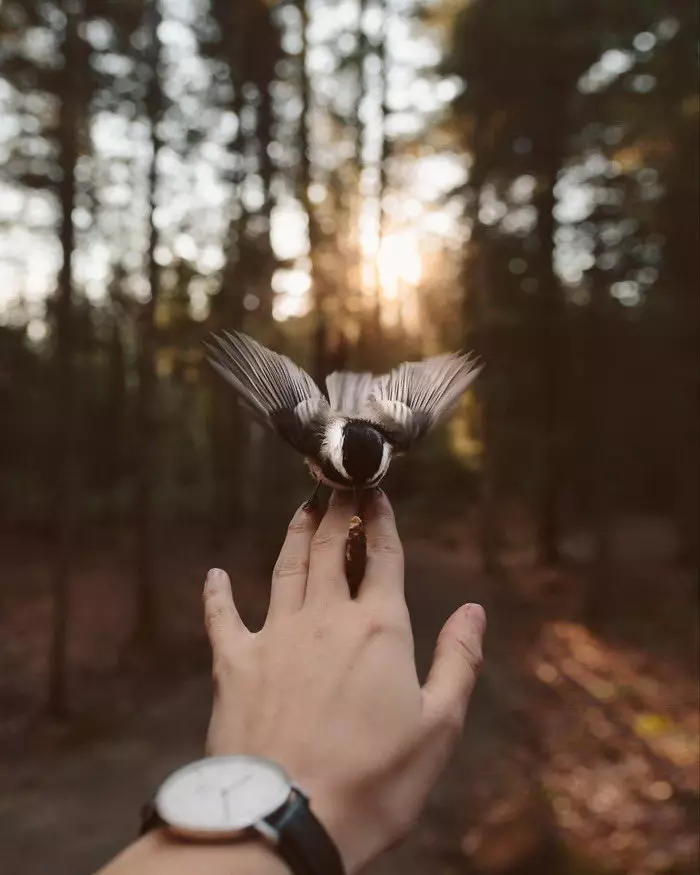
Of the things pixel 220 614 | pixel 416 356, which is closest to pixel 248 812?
pixel 220 614

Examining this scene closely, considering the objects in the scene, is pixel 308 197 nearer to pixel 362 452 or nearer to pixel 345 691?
pixel 362 452

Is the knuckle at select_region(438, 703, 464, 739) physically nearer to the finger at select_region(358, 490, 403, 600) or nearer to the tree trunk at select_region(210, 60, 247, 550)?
the finger at select_region(358, 490, 403, 600)

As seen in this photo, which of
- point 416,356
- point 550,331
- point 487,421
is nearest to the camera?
point 416,356

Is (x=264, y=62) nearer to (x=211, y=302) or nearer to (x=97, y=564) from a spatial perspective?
(x=211, y=302)

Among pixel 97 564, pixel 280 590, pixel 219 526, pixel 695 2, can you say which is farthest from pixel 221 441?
pixel 280 590

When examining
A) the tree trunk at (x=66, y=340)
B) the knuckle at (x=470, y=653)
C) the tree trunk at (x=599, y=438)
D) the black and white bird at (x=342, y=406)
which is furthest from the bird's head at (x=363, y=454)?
the tree trunk at (x=599, y=438)

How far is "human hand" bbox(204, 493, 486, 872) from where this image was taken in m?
0.90

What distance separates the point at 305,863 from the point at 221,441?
24.0 ft

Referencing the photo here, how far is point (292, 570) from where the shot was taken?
4.32 ft

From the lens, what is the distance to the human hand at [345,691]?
903 millimetres

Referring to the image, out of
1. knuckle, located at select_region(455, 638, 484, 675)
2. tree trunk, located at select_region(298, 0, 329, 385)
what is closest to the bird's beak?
knuckle, located at select_region(455, 638, 484, 675)

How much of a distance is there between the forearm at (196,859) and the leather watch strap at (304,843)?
17mm

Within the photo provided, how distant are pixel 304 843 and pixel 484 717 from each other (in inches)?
161

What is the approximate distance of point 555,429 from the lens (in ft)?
21.2
